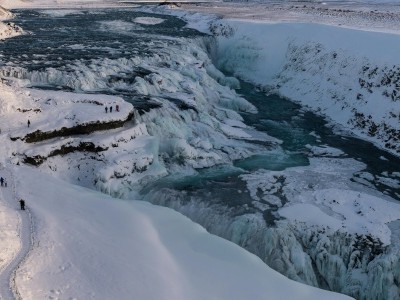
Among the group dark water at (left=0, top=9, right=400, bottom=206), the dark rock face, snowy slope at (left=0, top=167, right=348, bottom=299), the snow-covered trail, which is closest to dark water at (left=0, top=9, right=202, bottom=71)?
dark water at (left=0, top=9, right=400, bottom=206)

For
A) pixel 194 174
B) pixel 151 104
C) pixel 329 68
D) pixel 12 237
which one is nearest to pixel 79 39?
pixel 151 104

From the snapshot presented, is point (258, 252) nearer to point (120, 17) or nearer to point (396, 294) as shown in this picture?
point (396, 294)

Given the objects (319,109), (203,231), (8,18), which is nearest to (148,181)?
(203,231)

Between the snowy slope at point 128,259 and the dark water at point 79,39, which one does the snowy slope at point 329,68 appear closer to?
the dark water at point 79,39

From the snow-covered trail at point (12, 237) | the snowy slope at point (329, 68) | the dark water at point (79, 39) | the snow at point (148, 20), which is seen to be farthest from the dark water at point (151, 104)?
the snow-covered trail at point (12, 237)

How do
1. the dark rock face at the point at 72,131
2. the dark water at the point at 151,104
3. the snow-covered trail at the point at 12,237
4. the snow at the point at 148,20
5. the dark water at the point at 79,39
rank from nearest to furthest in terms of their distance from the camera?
the snow-covered trail at the point at 12,237 → the dark water at the point at 151,104 → the dark rock face at the point at 72,131 → the dark water at the point at 79,39 → the snow at the point at 148,20

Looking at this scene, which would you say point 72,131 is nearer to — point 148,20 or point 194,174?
point 194,174

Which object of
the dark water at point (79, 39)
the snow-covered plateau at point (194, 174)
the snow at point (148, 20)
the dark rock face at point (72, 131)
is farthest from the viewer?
the snow at point (148, 20)

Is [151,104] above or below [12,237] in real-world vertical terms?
above
